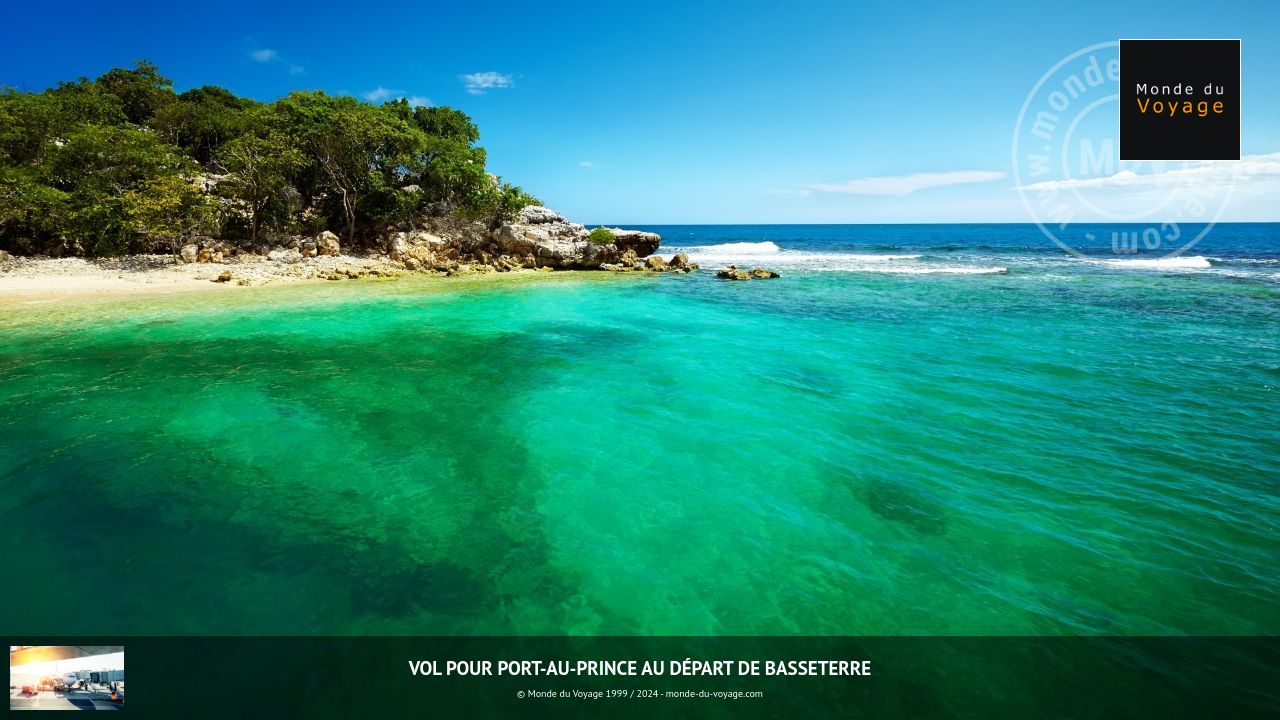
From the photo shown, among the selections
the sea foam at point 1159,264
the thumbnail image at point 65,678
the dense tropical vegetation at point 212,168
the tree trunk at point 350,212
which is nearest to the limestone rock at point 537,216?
the dense tropical vegetation at point 212,168

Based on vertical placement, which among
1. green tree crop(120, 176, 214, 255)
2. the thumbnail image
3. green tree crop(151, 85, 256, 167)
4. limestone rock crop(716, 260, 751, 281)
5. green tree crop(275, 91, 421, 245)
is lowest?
the thumbnail image

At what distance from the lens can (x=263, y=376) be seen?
12227 millimetres

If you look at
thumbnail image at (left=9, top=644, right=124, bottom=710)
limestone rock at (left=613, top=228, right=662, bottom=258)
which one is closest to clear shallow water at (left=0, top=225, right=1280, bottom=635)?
thumbnail image at (left=9, top=644, right=124, bottom=710)

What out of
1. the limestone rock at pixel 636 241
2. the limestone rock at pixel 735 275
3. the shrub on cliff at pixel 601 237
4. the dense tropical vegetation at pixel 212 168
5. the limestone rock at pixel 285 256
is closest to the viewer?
the dense tropical vegetation at pixel 212 168

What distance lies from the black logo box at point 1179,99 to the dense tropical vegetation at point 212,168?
3615 cm

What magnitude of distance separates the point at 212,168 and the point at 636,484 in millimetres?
51080

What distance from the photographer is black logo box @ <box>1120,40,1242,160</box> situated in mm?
11578

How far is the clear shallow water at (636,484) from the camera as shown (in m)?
5.01

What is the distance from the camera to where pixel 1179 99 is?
12.0 m

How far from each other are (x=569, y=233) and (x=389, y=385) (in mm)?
33693

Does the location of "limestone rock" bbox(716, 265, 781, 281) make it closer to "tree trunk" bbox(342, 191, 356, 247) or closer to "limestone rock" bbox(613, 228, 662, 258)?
"limestone rock" bbox(613, 228, 662, 258)

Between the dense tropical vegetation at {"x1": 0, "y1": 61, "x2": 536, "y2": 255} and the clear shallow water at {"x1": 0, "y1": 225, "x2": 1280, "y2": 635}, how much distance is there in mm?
15562

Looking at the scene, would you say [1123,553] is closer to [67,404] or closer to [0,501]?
[0,501]

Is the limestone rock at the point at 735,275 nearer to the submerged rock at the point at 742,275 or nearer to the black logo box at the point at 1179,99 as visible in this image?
the submerged rock at the point at 742,275
